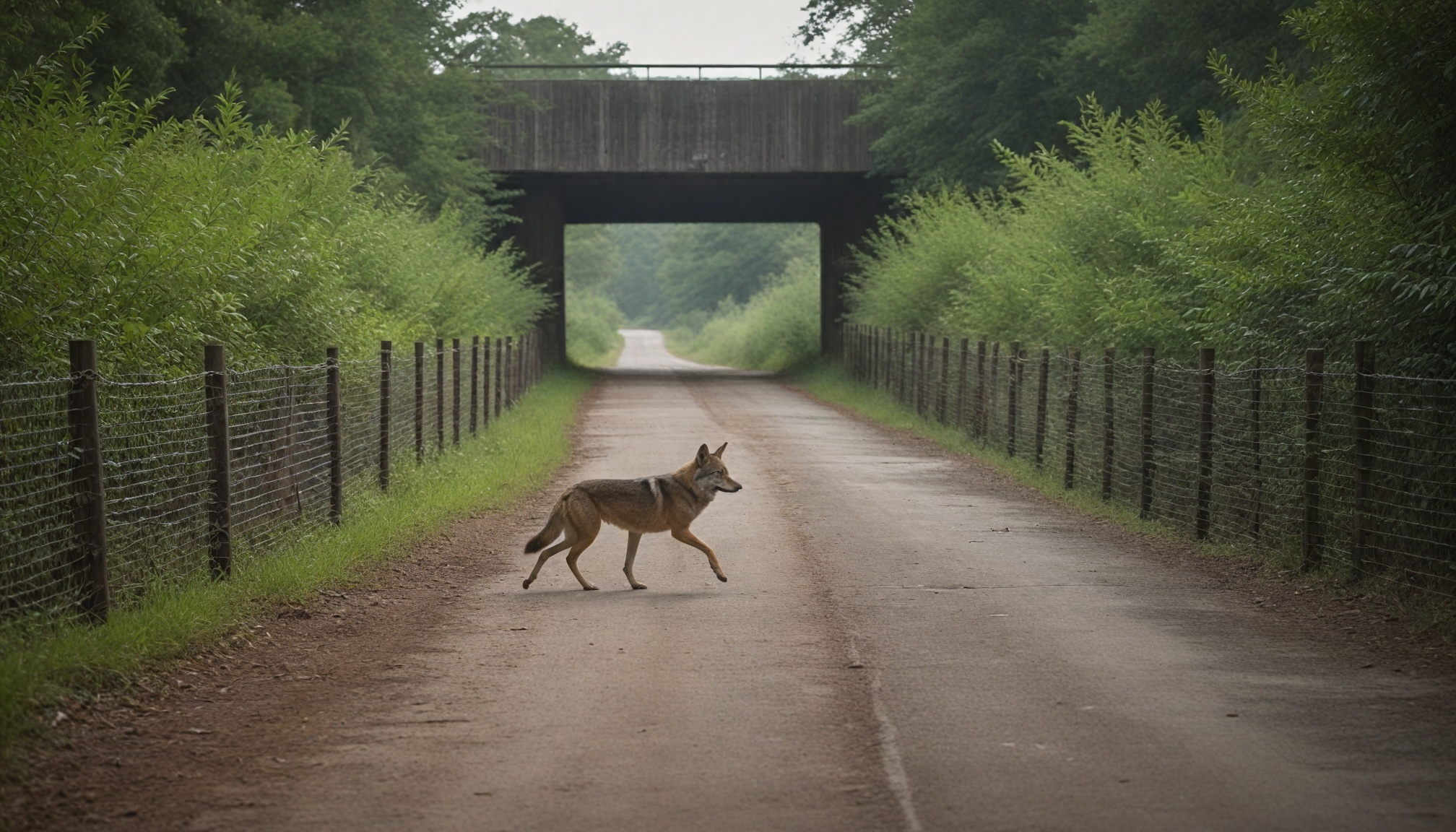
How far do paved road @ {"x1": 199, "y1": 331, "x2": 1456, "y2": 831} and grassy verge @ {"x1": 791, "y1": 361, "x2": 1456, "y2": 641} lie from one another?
820mm

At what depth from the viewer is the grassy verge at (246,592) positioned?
7.08m

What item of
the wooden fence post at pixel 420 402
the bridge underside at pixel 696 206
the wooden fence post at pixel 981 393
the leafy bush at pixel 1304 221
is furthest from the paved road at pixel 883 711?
the bridge underside at pixel 696 206

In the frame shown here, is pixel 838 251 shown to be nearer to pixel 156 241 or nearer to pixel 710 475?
pixel 710 475

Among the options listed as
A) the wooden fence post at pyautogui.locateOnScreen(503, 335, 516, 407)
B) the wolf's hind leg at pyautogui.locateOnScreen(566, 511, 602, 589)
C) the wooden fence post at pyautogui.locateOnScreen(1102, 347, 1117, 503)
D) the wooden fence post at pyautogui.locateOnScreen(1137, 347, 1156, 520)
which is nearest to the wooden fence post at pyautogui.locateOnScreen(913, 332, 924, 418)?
the wooden fence post at pyautogui.locateOnScreen(503, 335, 516, 407)

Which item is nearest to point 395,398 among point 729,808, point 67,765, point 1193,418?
point 1193,418

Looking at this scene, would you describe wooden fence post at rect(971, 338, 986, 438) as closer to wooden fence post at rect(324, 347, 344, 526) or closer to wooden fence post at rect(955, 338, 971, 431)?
wooden fence post at rect(955, 338, 971, 431)

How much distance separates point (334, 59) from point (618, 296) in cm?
16195

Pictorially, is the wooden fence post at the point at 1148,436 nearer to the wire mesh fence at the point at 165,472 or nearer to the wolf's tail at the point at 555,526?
the wolf's tail at the point at 555,526

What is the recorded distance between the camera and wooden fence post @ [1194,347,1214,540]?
549 inches

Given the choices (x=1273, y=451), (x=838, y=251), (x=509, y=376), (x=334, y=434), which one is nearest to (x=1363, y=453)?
(x=1273, y=451)

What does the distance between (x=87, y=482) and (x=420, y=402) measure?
10275mm

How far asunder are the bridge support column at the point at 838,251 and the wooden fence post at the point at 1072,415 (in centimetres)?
2620

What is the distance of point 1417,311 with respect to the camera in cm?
1098

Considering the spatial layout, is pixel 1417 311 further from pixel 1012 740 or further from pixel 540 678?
pixel 540 678
